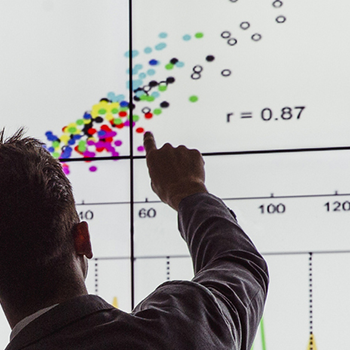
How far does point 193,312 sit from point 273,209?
0.60 meters

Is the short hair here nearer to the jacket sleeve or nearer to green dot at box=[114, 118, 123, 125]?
the jacket sleeve

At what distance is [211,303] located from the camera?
91cm

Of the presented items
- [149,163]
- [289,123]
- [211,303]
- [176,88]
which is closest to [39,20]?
[176,88]

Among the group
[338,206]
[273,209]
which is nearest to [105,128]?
[273,209]

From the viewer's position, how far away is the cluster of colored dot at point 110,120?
4.95 feet

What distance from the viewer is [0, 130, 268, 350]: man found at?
84cm

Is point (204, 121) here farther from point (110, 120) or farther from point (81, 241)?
point (81, 241)

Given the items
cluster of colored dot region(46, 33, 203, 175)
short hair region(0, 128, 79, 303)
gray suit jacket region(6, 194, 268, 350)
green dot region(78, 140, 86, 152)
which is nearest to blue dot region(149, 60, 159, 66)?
cluster of colored dot region(46, 33, 203, 175)

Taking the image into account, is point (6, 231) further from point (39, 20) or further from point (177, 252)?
point (39, 20)

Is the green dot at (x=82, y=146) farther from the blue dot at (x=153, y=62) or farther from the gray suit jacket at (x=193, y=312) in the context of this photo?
the gray suit jacket at (x=193, y=312)

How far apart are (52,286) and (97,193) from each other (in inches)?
25.1

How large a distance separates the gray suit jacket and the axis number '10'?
376 millimetres

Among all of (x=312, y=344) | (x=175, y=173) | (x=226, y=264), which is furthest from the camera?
(x=312, y=344)

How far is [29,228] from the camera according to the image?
0.89m
